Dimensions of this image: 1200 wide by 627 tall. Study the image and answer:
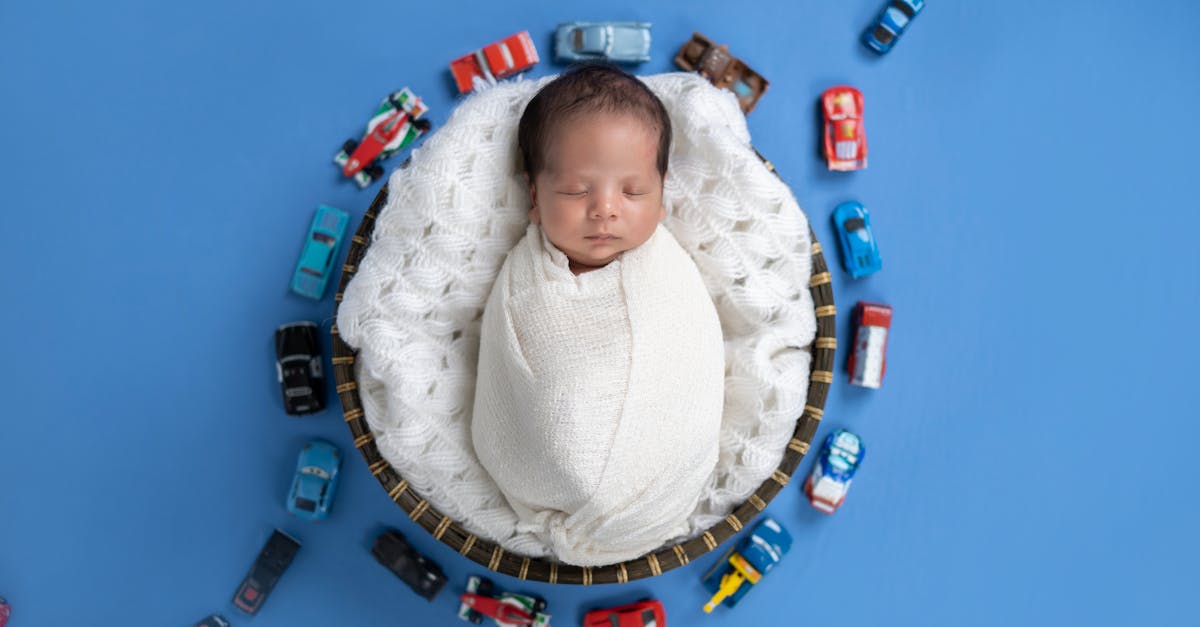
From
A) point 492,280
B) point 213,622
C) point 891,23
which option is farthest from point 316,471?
point 891,23

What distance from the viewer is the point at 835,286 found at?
1.23 m

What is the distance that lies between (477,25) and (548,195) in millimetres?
411

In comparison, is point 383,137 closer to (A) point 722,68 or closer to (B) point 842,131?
(A) point 722,68

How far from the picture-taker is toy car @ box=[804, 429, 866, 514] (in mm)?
1193

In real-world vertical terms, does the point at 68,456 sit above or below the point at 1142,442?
below

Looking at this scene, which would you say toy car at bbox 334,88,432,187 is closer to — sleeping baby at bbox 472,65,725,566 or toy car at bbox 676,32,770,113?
sleeping baby at bbox 472,65,725,566

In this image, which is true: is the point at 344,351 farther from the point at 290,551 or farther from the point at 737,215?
the point at 737,215

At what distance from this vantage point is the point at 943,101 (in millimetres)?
1261

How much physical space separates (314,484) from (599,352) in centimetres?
51

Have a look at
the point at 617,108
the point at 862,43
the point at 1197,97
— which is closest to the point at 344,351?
the point at 617,108

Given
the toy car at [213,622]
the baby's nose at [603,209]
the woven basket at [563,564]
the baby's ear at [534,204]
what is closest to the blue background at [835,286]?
the toy car at [213,622]

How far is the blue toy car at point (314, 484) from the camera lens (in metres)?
1.16

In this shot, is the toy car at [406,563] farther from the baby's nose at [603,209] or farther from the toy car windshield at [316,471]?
the baby's nose at [603,209]

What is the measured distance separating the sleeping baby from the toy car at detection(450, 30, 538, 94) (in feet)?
0.67
